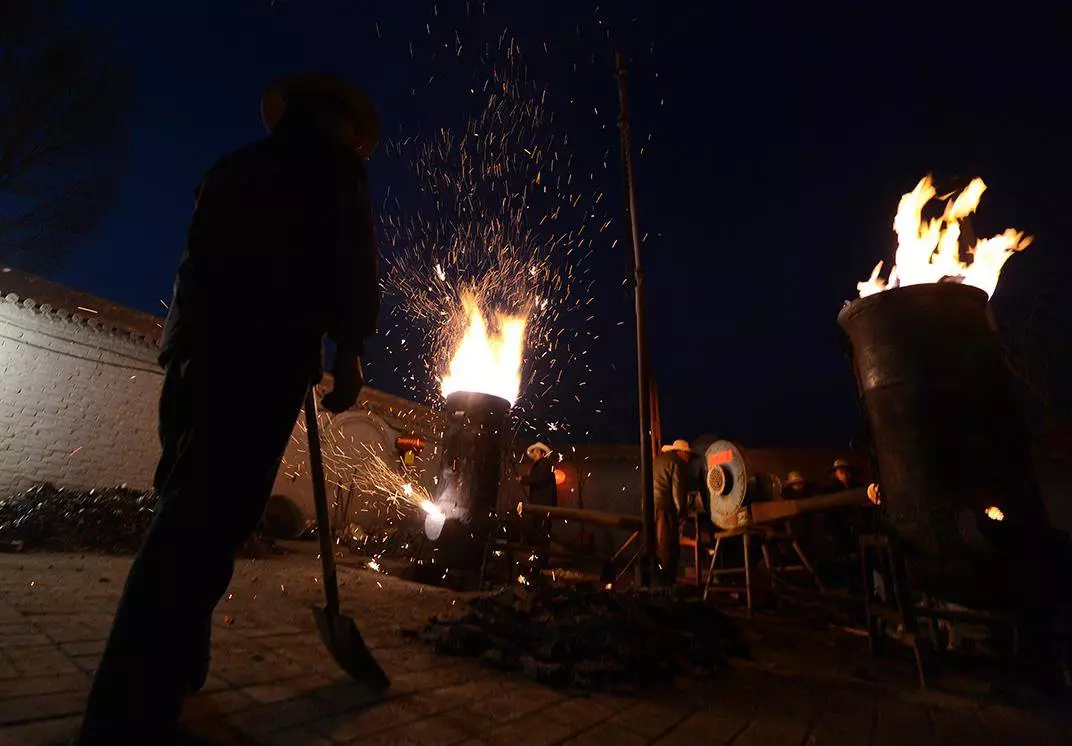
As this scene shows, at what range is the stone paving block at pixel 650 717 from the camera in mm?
2213

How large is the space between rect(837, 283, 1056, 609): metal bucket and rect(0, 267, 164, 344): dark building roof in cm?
1292

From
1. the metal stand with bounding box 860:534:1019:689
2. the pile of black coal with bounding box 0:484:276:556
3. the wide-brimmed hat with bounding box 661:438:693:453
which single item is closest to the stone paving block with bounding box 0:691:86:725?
the metal stand with bounding box 860:534:1019:689

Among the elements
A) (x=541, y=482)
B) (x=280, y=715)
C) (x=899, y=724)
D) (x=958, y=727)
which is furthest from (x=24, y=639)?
(x=541, y=482)

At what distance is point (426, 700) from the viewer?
229 cm

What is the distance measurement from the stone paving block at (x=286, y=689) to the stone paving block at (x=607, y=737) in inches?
43.9

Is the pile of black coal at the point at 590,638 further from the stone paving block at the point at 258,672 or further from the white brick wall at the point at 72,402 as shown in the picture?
the white brick wall at the point at 72,402

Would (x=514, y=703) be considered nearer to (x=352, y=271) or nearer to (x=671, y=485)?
(x=352, y=271)

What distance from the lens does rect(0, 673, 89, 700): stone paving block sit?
5.76ft

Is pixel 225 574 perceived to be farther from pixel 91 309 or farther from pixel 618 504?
pixel 618 504

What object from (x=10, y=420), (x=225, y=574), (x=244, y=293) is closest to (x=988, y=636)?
(x=225, y=574)

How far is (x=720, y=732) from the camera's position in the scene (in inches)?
89.4

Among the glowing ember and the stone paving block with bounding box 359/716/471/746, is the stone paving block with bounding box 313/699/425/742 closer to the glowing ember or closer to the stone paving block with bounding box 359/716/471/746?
the stone paving block with bounding box 359/716/471/746

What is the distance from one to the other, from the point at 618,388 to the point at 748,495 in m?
64.0

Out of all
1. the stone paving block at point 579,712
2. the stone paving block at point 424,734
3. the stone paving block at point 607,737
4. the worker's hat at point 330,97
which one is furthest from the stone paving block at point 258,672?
the worker's hat at point 330,97
